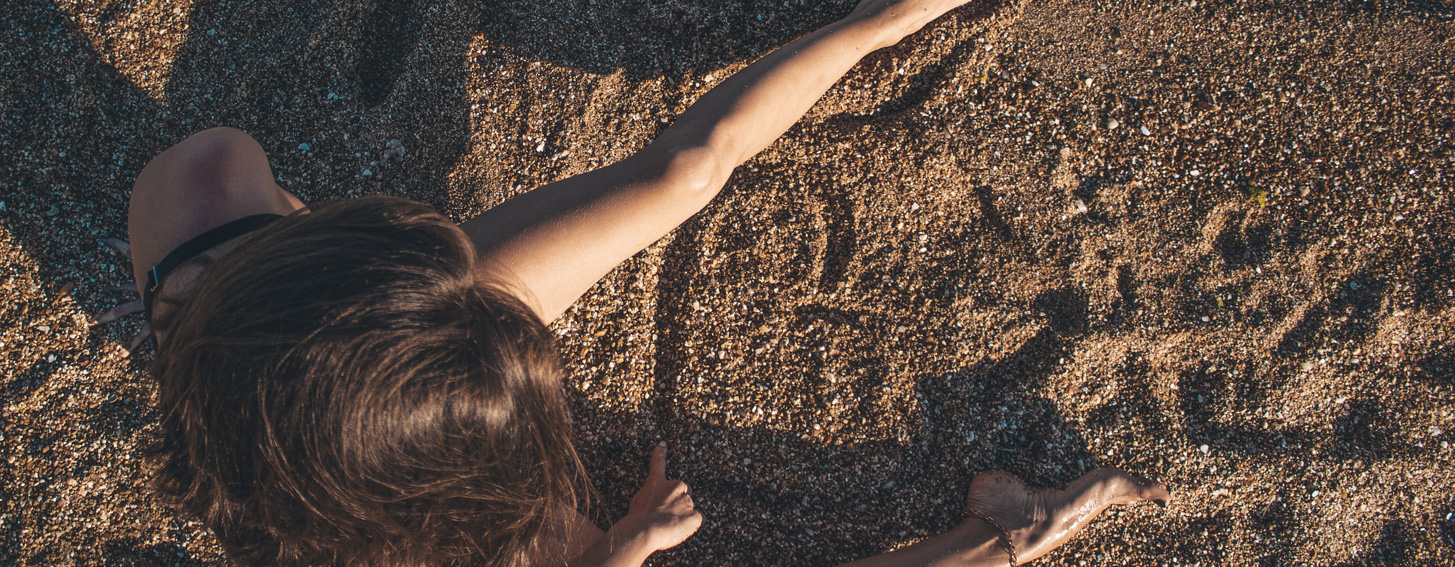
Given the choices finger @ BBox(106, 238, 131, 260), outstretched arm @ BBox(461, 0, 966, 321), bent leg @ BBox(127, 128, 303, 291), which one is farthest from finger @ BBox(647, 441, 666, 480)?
finger @ BBox(106, 238, 131, 260)

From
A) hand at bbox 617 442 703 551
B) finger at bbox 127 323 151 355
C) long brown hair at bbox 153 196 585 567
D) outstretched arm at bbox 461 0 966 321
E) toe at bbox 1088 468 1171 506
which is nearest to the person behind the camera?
long brown hair at bbox 153 196 585 567

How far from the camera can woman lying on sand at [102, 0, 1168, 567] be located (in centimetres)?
122

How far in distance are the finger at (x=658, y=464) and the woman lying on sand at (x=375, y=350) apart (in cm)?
35

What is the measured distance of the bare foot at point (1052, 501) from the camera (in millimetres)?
2215

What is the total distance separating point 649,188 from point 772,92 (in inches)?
21.0

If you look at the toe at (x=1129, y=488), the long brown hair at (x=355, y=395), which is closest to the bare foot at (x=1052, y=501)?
the toe at (x=1129, y=488)

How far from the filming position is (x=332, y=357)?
119cm

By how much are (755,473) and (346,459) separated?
1.36 metres

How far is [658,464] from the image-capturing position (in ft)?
7.45

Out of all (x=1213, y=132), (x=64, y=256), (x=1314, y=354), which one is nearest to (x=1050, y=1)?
(x=1213, y=132)

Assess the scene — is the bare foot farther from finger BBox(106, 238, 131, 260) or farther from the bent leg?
finger BBox(106, 238, 131, 260)

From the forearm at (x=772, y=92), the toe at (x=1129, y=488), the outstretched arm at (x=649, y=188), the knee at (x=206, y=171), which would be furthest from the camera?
the toe at (x=1129, y=488)

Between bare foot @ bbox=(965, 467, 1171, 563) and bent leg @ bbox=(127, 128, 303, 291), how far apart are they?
Answer: 235 centimetres

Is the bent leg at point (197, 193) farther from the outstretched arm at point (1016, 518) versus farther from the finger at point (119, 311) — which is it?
the outstretched arm at point (1016, 518)
